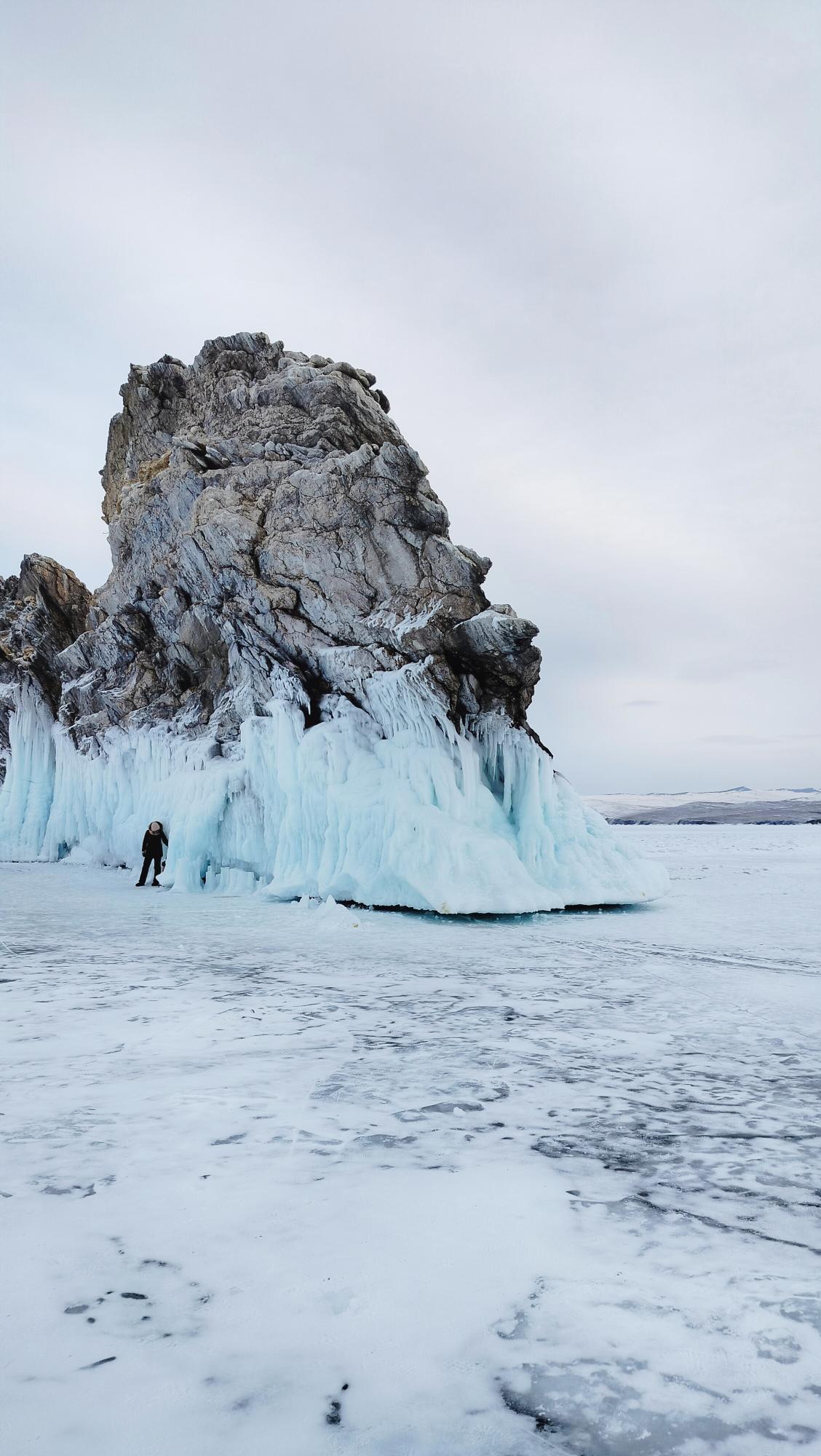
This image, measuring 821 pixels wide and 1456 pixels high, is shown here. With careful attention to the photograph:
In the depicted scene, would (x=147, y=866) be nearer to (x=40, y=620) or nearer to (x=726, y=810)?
(x=40, y=620)

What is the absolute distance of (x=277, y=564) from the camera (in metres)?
11.8

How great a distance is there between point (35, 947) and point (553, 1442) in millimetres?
6023

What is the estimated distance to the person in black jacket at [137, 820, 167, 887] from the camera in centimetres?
1261

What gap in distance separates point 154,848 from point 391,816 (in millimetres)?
5408

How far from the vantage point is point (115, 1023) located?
12.0 feet

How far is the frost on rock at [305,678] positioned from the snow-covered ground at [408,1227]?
5.18 meters

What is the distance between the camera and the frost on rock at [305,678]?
388 inches

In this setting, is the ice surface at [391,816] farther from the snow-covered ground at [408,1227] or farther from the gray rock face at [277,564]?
the snow-covered ground at [408,1227]

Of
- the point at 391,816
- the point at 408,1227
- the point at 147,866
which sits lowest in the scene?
the point at 147,866

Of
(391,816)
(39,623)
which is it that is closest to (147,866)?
(391,816)

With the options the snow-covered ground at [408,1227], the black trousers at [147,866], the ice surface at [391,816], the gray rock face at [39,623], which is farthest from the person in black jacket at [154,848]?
the snow-covered ground at [408,1227]

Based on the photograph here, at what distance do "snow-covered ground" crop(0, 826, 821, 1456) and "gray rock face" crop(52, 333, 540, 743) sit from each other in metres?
7.01

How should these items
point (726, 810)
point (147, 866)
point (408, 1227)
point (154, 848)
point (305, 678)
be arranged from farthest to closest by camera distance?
→ 1. point (726, 810)
2. point (154, 848)
3. point (147, 866)
4. point (305, 678)
5. point (408, 1227)

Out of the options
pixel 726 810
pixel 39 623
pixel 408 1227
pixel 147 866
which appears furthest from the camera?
pixel 726 810
